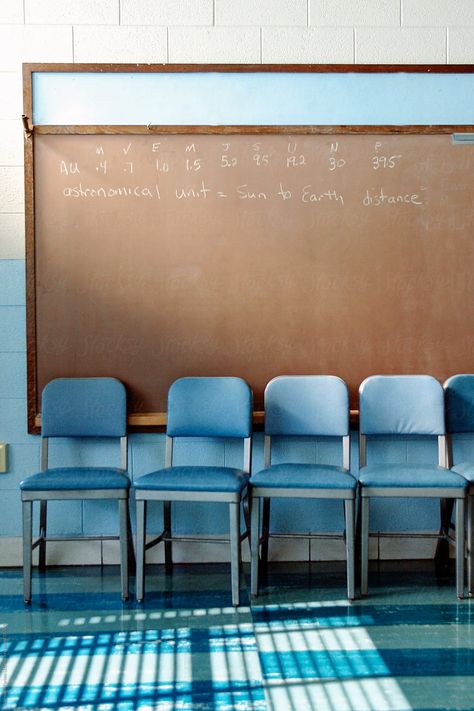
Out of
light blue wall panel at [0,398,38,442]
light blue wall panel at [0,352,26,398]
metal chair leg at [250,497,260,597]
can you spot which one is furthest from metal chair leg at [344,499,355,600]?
light blue wall panel at [0,352,26,398]

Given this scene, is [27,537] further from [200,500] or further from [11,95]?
[11,95]

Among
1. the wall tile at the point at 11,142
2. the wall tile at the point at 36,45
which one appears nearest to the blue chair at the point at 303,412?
the wall tile at the point at 11,142

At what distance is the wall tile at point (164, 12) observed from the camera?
3.44 metres

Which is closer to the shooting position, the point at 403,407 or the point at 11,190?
the point at 403,407

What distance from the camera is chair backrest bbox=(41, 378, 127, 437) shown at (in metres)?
3.39

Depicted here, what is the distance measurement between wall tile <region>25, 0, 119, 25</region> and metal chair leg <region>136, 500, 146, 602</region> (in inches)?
90.2

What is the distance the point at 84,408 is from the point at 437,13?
2574 millimetres

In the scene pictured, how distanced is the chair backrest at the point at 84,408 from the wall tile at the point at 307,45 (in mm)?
1779

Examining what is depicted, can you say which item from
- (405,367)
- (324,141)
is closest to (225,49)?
(324,141)

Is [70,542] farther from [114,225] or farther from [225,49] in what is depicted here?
[225,49]

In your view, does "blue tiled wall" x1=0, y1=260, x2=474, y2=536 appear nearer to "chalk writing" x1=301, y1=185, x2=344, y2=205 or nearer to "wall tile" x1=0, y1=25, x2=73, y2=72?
"wall tile" x1=0, y1=25, x2=73, y2=72

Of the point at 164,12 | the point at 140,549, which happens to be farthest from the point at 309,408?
the point at 164,12

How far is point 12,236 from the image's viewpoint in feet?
11.4

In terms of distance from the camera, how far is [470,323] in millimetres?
3510
